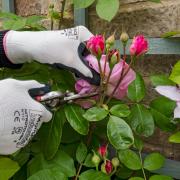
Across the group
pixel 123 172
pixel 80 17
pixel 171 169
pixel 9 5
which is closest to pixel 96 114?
pixel 123 172

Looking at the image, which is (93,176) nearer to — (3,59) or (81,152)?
(81,152)

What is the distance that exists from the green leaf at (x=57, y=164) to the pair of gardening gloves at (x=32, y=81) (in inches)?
4.9

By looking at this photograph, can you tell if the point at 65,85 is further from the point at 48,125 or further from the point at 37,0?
the point at 37,0

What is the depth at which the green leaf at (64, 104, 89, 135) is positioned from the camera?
94 centimetres

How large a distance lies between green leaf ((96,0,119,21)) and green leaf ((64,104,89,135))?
260 millimetres

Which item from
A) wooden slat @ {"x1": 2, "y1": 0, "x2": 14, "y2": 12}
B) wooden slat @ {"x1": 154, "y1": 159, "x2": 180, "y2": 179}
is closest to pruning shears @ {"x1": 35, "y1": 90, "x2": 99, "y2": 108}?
wooden slat @ {"x1": 154, "y1": 159, "x2": 180, "y2": 179}

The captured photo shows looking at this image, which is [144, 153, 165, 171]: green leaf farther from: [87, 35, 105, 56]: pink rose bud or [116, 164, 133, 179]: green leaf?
[87, 35, 105, 56]: pink rose bud

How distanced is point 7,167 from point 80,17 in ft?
1.98

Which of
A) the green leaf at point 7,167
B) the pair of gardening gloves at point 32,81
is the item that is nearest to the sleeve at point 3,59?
the pair of gardening gloves at point 32,81

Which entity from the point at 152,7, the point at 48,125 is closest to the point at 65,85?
the point at 48,125

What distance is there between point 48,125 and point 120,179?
A: 0.98 ft

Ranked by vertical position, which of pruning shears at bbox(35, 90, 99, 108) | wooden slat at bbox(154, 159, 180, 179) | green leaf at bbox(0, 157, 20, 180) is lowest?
wooden slat at bbox(154, 159, 180, 179)

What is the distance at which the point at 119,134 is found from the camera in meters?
0.86

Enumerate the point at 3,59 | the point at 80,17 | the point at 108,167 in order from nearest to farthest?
1. the point at 108,167
2. the point at 3,59
3. the point at 80,17
